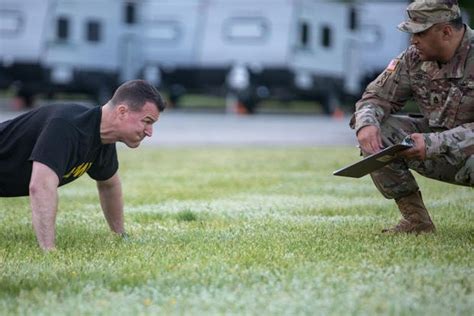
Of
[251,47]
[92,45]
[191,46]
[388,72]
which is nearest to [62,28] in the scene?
[92,45]

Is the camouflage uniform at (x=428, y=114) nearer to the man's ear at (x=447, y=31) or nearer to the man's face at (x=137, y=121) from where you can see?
the man's ear at (x=447, y=31)

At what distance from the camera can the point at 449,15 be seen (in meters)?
5.41

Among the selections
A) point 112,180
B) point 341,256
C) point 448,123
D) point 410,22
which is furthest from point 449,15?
point 112,180

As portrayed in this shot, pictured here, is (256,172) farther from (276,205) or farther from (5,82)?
(5,82)

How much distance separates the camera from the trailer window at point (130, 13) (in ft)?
84.0

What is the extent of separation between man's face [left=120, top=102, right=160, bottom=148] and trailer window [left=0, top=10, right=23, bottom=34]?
18.8 meters

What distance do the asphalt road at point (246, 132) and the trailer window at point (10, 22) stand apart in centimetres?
406

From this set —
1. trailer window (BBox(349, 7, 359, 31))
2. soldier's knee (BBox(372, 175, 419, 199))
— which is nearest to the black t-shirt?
soldier's knee (BBox(372, 175, 419, 199))

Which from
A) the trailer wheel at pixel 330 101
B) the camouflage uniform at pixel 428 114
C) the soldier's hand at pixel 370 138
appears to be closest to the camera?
the camouflage uniform at pixel 428 114

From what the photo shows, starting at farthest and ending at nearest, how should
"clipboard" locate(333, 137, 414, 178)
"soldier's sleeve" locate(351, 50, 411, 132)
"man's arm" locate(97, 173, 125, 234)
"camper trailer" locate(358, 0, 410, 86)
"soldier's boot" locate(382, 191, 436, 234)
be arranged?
1. "camper trailer" locate(358, 0, 410, 86)
2. "man's arm" locate(97, 173, 125, 234)
3. "soldier's boot" locate(382, 191, 436, 234)
4. "soldier's sleeve" locate(351, 50, 411, 132)
5. "clipboard" locate(333, 137, 414, 178)

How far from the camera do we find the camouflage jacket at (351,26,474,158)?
5.52 metres

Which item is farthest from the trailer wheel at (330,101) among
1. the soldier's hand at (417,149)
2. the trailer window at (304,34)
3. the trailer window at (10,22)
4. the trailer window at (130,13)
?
the soldier's hand at (417,149)

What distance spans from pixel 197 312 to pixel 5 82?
2043cm

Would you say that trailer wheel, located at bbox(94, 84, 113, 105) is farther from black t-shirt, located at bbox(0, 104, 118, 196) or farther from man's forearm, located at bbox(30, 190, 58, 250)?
man's forearm, located at bbox(30, 190, 58, 250)
